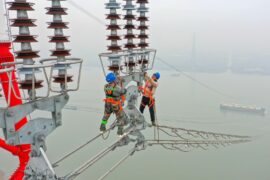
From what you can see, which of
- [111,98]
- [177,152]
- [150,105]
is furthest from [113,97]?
[177,152]

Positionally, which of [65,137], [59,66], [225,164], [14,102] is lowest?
Result: [225,164]

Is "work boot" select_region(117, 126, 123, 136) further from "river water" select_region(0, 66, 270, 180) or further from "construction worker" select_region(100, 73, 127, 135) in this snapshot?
"river water" select_region(0, 66, 270, 180)

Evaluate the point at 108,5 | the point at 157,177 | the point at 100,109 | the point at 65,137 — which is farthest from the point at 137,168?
the point at 108,5

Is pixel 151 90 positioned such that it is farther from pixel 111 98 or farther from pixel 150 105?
pixel 111 98

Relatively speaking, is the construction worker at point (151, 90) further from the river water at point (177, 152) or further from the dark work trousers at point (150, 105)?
the river water at point (177, 152)

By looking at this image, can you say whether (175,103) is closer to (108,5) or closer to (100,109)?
(100,109)

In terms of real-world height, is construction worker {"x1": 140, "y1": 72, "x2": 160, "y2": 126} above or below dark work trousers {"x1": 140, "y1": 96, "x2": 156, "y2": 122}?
above

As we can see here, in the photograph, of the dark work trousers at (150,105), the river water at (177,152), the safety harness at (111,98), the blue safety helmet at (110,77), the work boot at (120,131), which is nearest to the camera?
the blue safety helmet at (110,77)

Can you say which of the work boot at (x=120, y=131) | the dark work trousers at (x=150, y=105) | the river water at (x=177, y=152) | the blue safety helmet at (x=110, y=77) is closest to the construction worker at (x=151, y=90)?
the dark work trousers at (x=150, y=105)

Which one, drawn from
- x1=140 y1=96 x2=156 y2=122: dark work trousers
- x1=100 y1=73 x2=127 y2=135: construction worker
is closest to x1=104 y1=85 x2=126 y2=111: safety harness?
x1=100 y1=73 x2=127 y2=135: construction worker
